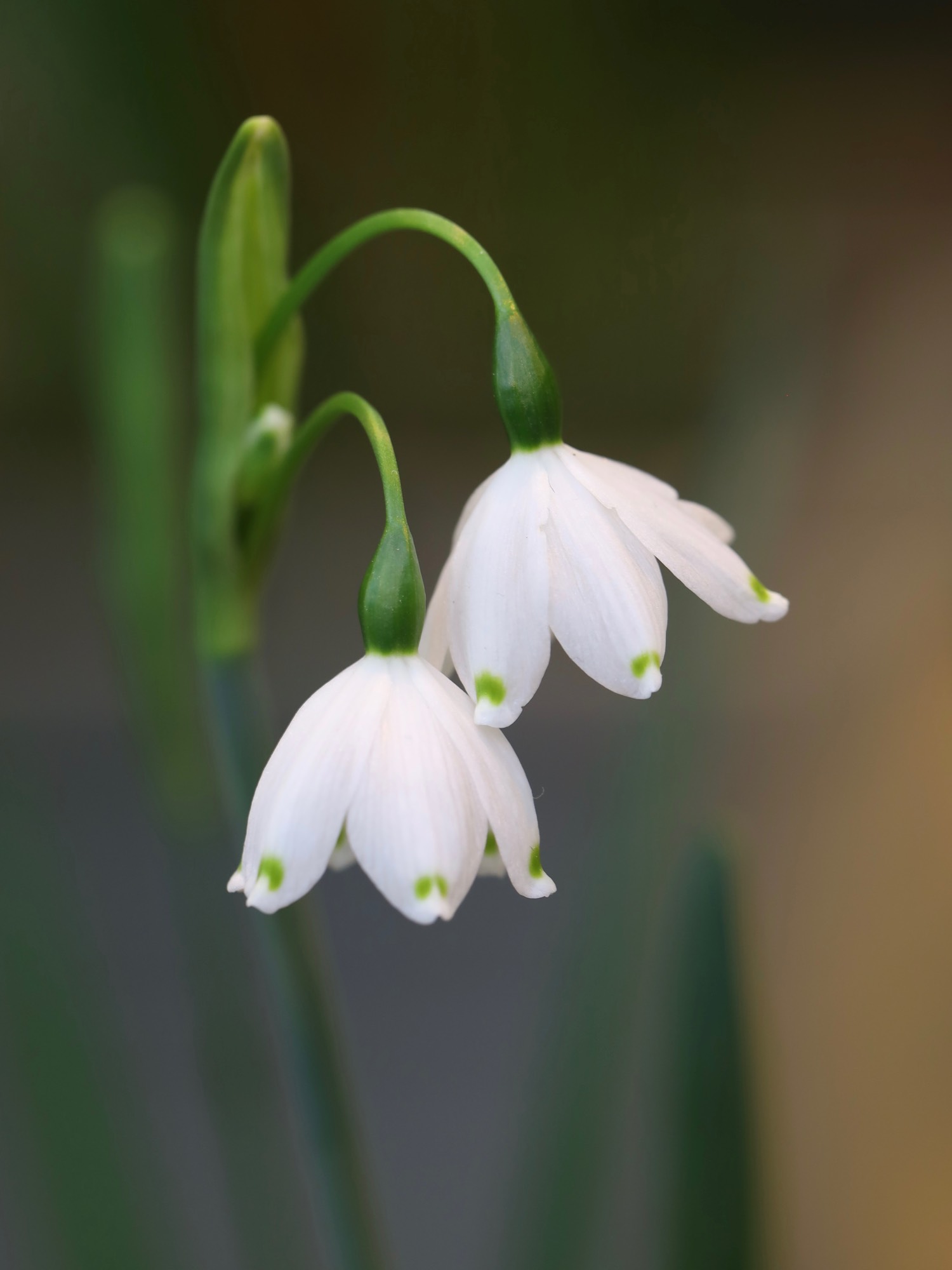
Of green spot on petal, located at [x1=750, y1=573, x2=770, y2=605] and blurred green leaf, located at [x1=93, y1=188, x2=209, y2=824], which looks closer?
green spot on petal, located at [x1=750, y1=573, x2=770, y2=605]

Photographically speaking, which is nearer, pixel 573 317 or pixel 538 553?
pixel 538 553

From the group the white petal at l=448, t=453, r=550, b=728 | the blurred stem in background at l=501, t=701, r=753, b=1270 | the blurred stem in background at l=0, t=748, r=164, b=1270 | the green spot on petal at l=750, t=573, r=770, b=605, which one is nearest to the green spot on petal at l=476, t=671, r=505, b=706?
the white petal at l=448, t=453, r=550, b=728

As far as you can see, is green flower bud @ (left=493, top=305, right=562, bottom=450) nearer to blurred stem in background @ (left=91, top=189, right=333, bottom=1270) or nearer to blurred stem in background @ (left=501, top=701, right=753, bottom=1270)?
blurred stem in background @ (left=501, top=701, right=753, bottom=1270)

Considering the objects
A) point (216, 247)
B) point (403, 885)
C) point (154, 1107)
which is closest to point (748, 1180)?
point (403, 885)

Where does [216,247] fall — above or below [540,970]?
above

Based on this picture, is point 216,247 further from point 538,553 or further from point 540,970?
point 540,970

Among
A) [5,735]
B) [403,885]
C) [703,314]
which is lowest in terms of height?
[5,735]

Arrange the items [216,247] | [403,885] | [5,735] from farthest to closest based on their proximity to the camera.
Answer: [5,735] < [216,247] < [403,885]

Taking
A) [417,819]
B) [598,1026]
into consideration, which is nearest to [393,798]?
[417,819]
